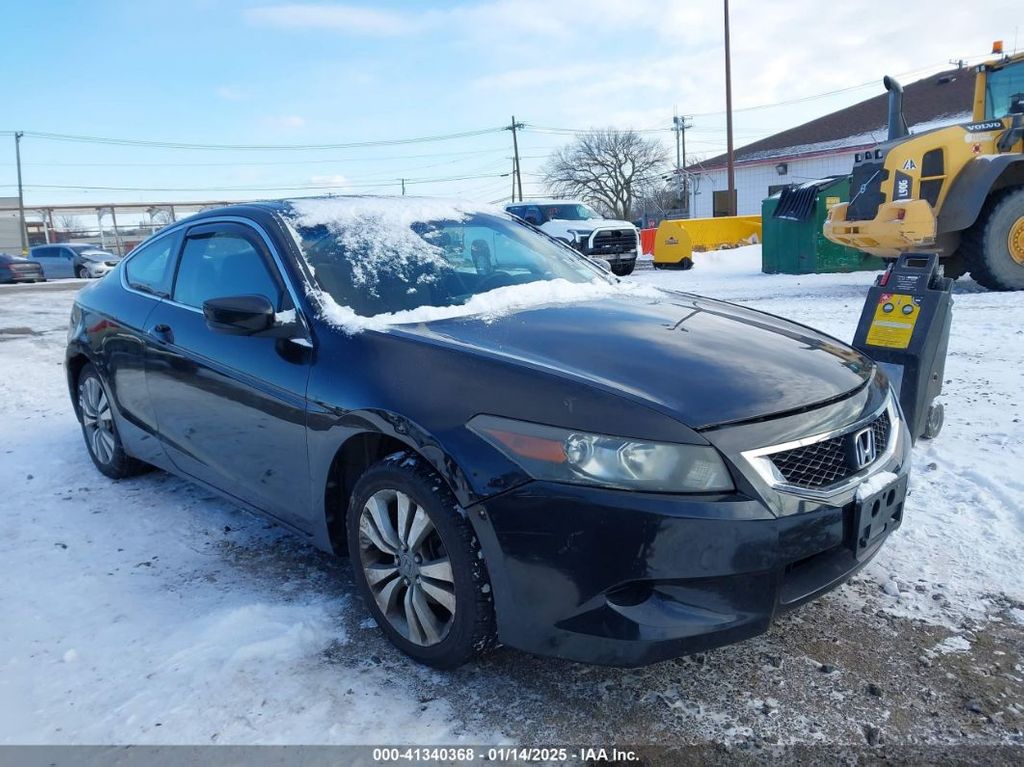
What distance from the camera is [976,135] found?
9.63 metres

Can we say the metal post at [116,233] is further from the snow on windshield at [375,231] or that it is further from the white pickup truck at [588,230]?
the snow on windshield at [375,231]

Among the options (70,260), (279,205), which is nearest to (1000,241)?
(279,205)

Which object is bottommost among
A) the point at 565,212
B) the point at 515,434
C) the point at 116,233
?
the point at 515,434

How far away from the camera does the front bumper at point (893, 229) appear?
947 centimetres

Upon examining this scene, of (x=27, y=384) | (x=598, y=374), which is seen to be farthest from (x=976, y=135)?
(x=27, y=384)

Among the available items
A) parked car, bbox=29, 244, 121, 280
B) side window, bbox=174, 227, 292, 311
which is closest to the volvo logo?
side window, bbox=174, 227, 292, 311

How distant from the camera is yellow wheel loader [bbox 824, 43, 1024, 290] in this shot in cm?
949

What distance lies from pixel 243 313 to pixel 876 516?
2.27m

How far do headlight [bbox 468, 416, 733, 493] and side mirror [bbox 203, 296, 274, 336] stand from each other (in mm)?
1277

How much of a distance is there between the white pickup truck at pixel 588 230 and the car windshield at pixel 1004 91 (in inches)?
328

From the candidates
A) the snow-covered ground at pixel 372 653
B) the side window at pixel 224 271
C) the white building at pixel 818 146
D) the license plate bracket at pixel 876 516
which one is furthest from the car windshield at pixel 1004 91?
the white building at pixel 818 146

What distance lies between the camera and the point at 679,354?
8.46 ft

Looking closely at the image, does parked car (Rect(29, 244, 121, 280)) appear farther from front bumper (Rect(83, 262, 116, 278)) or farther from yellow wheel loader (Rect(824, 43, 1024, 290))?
yellow wheel loader (Rect(824, 43, 1024, 290))

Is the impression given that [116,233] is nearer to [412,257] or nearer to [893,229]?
[893,229]
